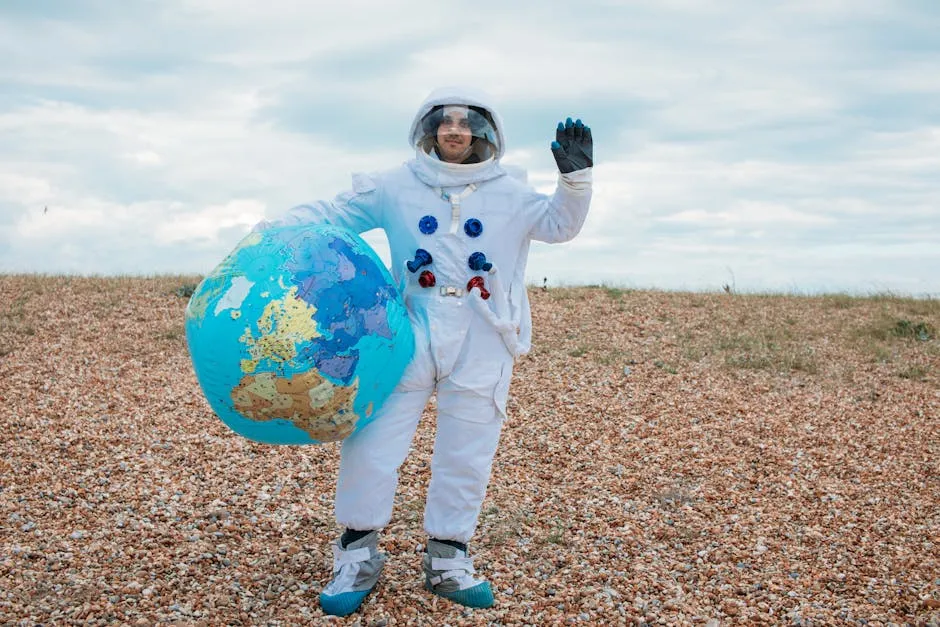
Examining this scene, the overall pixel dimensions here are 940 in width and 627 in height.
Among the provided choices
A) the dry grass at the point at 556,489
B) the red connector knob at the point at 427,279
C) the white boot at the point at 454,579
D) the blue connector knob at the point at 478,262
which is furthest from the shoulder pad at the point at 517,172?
the dry grass at the point at 556,489

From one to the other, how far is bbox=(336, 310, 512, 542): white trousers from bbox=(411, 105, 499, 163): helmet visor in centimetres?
87

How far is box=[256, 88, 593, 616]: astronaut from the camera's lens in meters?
4.19

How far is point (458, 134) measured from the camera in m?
4.29

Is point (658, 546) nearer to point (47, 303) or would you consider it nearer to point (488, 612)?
point (488, 612)

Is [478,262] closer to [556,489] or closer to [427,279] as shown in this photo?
[427,279]

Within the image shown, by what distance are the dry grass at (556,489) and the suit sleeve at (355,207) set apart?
6.08 ft

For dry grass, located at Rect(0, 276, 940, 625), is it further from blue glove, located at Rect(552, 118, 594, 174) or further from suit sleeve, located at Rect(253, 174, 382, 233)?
blue glove, located at Rect(552, 118, 594, 174)

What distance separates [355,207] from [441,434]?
1.17 metres

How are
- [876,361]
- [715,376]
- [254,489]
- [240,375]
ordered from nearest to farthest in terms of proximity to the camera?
[240,375] → [254,489] → [715,376] → [876,361]

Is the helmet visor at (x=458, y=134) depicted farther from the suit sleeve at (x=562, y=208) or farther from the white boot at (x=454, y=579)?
the white boot at (x=454, y=579)

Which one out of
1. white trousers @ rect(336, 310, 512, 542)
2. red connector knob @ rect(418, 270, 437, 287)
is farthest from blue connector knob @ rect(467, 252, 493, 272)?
white trousers @ rect(336, 310, 512, 542)

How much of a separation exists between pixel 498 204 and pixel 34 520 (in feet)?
11.5

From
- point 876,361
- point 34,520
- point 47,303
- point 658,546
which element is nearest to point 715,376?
point 876,361

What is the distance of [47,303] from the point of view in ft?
33.8
